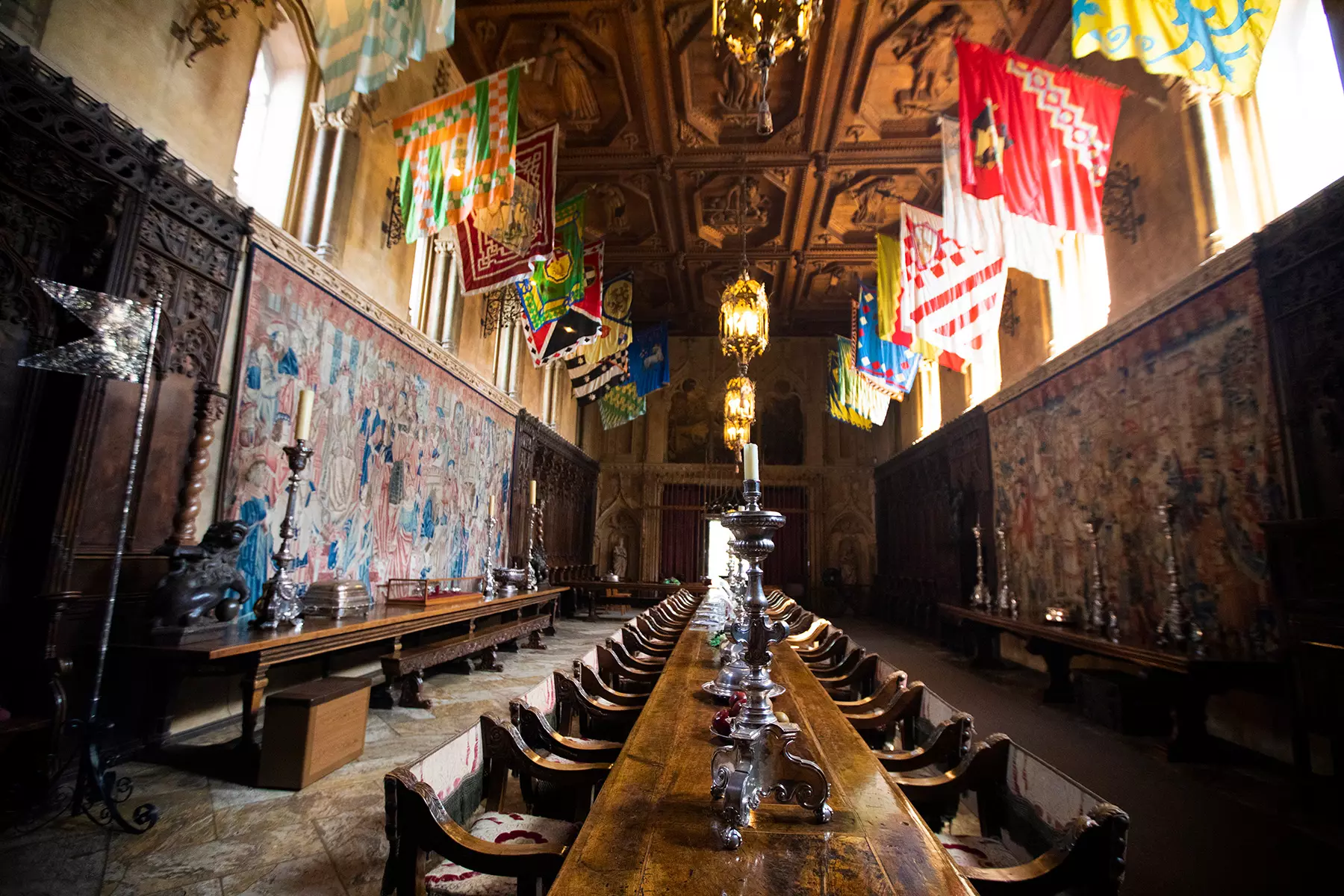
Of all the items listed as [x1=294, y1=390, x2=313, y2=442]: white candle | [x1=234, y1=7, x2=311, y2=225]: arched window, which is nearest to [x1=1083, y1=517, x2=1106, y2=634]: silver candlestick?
[x1=294, y1=390, x2=313, y2=442]: white candle

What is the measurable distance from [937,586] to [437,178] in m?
11.6

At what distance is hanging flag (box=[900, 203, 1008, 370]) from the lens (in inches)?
282

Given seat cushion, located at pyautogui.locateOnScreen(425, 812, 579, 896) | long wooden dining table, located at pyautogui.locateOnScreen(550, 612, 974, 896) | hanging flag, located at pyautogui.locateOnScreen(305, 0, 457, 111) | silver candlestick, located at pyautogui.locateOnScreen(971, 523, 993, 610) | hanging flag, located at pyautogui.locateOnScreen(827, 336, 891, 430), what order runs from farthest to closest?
hanging flag, located at pyautogui.locateOnScreen(827, 336, 891, 430), silver candlestick, located at pyautogui.locateOnScreen(971, 523, 993, 610), hanging flag, located at pyautogui.locateOnScreen(305, 0, 457, 111), seat cushion, located at pyautogui.locateOnScreen(425, 812, 579, 896), long wooden dining table, located at pyautogui.locateOnScreen(550, 612, 974, 896)

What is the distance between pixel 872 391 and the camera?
12844 mm

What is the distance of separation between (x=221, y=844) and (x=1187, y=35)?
7.03 meters

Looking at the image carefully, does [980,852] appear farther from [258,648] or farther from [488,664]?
[488,664]

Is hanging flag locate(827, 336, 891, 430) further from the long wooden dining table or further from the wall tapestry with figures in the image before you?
the long wooden dining table

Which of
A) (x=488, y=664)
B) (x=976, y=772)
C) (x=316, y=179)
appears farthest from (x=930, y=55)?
(x=488, y=664)

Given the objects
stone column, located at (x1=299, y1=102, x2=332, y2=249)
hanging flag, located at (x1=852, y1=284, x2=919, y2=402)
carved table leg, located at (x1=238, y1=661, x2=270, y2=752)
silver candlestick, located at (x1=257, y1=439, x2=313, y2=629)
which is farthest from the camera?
hanging flag, located at (x1=852, y1=284, x2=919, y2=402)

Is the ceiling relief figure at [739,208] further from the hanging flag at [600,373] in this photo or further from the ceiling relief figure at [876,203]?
the hanging flag at [600,373]

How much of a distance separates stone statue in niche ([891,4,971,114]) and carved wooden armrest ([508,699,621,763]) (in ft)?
30.5

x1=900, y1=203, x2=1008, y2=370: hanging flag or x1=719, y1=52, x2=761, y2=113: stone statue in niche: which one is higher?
x1=719, y1=52, x2=761, y2=113: stone statue in niche

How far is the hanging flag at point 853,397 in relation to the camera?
12737 mm

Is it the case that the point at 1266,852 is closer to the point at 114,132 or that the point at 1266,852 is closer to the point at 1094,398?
the point at 1094,398
